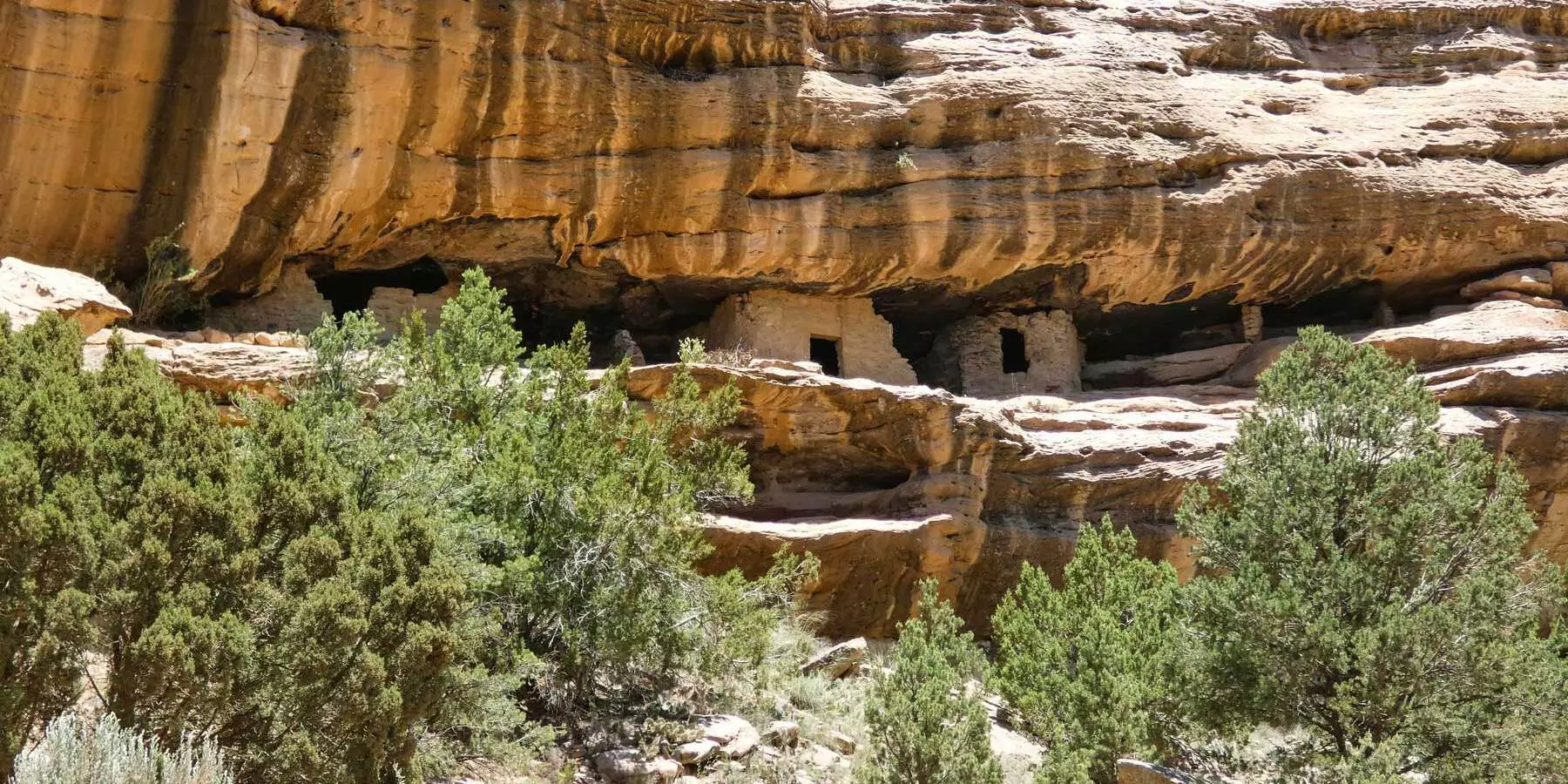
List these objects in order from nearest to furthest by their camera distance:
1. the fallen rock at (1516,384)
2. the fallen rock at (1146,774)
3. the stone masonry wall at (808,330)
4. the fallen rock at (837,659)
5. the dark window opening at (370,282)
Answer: the fallen rock at (1146,774) < the fallen rock at (837,659) < the fallen rock at (1516,384) < the dark window opening at (370,282) < the stone masonry wall at (808,330)

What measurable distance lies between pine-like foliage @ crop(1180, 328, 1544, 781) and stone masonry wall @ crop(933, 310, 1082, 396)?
267 inches

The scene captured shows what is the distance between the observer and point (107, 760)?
595 centimetres

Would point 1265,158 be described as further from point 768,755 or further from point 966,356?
A: point 768,755

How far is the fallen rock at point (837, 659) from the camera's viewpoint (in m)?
12.5

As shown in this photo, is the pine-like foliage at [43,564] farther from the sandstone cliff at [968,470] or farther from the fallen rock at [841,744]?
the sandstone cliff at [968,470]

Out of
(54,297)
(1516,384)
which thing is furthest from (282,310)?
(1516,384)

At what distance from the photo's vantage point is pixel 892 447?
14375mm

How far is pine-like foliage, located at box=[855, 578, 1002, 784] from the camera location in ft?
29.3

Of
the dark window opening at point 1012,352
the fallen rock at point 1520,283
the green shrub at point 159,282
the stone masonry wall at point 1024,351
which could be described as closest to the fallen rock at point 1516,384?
the fallen rock at point 1520,283

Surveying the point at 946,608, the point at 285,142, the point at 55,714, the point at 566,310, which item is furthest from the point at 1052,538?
the point at 55,714

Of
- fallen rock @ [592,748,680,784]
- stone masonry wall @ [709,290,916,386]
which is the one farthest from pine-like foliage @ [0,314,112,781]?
stone masonry wall @ [709,290,916,386]

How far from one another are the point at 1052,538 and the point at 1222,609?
4535 mm

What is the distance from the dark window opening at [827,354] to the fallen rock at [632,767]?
876 centimetres

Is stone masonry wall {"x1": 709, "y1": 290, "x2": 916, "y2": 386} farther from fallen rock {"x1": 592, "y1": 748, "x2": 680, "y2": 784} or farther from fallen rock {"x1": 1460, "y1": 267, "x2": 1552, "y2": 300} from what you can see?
fallen rock {"x1": 592, "y1": 748, "x2": 680, "y2": 784}
